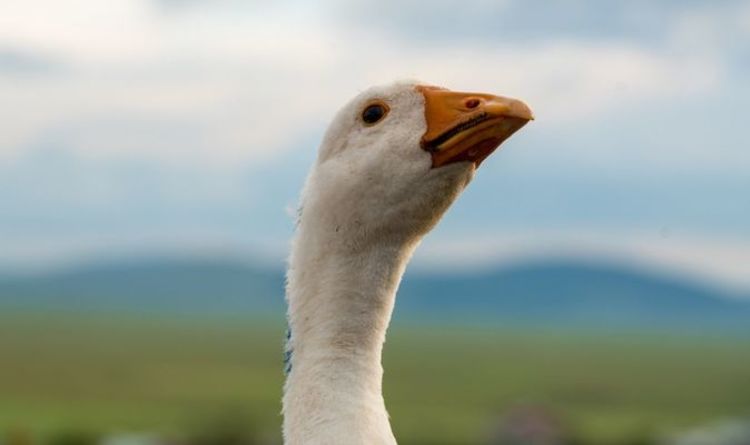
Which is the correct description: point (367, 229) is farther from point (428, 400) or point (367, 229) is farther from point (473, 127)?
point (428, 400)

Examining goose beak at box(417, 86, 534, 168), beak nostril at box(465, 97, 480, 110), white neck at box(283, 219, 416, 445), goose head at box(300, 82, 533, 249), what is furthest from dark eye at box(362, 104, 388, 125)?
white neck at box(283, 219, 416, 445)

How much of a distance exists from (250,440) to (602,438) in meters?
30.8

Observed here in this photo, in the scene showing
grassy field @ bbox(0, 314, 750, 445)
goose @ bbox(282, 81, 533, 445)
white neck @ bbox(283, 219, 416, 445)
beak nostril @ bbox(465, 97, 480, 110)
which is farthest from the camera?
grassy field @ bbox(0, 314, 750, 445)

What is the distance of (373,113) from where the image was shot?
830cm

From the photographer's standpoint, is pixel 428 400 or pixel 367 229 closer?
pixel 367 229

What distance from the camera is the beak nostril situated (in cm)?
821

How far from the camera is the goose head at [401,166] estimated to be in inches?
317

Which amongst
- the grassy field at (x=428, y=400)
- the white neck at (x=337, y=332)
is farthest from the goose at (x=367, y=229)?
the grassy field at (x=428, y=400)

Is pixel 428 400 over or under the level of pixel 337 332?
over

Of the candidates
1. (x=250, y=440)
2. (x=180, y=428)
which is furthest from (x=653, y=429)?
(x=250, y=440)

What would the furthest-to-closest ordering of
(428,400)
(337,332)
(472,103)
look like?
1. (428,400)
2. (472,103)
3. (337,332)

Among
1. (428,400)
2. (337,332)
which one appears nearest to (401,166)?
(337,332)

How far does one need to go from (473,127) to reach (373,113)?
21.8 inches

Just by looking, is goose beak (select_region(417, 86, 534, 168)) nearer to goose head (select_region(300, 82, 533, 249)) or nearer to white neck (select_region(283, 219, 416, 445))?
goose head (select_region(300, 82, 533, 249))
